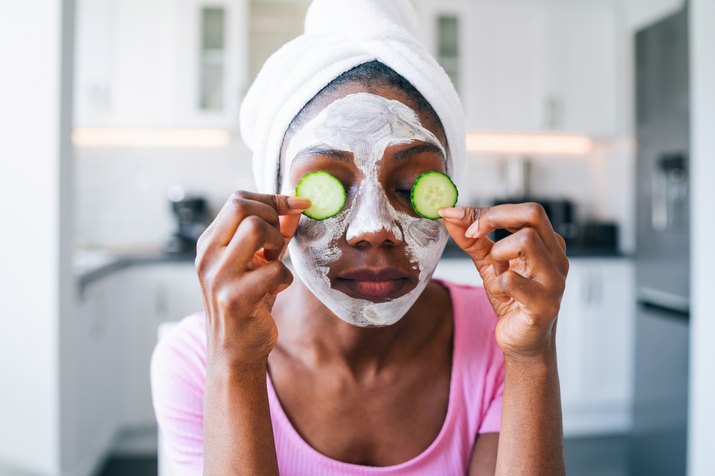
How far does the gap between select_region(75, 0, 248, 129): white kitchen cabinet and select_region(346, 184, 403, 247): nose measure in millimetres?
2719

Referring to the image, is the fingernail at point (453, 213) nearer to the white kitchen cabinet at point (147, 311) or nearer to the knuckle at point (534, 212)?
the knuckle at point (534, 212)

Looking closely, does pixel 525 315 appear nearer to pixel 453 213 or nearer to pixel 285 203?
pixel 453 213

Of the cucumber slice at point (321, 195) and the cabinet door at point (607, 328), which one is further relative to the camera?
the cabinet door at point (607, 328)

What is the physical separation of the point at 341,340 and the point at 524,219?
0.45 meters

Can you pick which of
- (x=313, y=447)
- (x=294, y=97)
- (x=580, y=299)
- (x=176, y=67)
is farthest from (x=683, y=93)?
(x=176, y=67)

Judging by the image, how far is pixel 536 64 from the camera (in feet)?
12.4

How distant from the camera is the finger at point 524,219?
0.79 metres

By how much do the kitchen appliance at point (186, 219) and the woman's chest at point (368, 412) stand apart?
8.42ft

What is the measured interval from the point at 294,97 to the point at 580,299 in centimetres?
280

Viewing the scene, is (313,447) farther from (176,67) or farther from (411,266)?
(176,67)

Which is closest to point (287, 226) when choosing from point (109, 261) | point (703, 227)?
point (703, 227)

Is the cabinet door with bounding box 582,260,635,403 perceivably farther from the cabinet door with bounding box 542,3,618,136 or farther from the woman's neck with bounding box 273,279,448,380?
the woman's neck with bounding box 273,279,448,380

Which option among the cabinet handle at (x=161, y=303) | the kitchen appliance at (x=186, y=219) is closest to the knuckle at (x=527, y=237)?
the cabinet handle at (x=161, y=303)

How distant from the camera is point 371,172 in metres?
0.95
